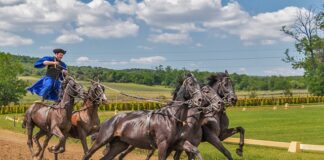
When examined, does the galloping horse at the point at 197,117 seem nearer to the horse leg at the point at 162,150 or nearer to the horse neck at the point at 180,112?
the horse neck at the point at 180,112

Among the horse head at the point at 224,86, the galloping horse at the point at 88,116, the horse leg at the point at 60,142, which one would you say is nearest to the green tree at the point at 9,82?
the galloping horse at the point at 88,116

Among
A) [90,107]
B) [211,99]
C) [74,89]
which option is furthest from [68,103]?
[211,99]

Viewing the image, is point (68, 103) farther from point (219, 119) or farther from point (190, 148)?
point (190, 148)

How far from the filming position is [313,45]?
76.5 metres

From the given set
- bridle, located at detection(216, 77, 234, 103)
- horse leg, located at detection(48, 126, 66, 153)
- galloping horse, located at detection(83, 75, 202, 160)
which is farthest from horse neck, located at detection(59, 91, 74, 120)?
bridle, located at detection(216, 77, 234, 103)

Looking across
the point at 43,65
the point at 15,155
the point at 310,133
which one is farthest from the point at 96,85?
the point at 310,133

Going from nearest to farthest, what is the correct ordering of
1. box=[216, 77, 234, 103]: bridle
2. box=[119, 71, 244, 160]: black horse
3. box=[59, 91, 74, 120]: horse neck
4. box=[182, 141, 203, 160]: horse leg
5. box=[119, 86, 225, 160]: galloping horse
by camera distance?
1. box=[182, 141, 203, 160]: horse leg
2. box=[119, 86, 225, 160]: galloping horse
3. box=[119, 71, 244, 160]: black horse
4. box=[216, 77, 234, 103]: bridle
5. box=[59, 91, 74, 120]: horse neck

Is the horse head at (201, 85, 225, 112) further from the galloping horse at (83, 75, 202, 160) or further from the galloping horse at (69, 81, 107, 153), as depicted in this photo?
the galloping horse at (69, 81, 107, 153)

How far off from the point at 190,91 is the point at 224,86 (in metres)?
2.48

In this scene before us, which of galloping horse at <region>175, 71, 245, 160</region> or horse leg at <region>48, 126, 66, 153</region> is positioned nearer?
galloping horse at <region>175, 71, 245, 160</region>

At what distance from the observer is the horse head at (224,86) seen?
36.4 feet

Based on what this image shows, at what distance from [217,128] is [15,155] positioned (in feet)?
22.3

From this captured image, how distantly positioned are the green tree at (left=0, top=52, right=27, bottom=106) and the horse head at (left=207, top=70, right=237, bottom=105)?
67317 mm

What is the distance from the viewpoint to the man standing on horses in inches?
512
